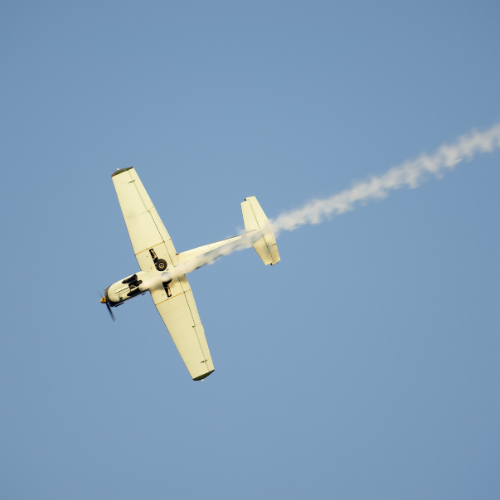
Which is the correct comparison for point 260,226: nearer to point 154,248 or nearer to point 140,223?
point 154,248

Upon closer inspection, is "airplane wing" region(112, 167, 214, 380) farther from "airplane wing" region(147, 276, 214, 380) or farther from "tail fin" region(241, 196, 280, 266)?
"tail fin" region(241, 196, 280, 266)

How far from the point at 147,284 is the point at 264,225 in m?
4.87

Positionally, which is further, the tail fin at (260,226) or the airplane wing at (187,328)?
the tail fin at (260,226)

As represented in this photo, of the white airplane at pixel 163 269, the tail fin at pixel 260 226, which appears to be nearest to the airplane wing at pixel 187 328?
the white airplane at pixel 163 269

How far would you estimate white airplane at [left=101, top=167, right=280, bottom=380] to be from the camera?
1944 cm

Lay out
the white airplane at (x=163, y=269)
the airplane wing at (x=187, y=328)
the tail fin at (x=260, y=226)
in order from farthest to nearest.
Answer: the tail fin at (x=260, y=226)
the airplane wing at (x=187, y=328)
the white airplane at (x=163, y=269)

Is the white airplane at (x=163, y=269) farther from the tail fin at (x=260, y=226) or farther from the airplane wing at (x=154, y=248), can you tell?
the tail fin at (x=260, y=226)

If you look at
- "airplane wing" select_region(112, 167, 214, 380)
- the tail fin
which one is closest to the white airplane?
"airplane wing" select_region(112, 167, 214, 380)

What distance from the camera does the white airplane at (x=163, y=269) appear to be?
1944cm

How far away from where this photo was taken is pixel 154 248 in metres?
19.5

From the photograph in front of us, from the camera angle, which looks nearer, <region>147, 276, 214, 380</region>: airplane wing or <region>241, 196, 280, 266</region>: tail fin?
<region>147, 276, 214, 380</region>: airplane wing

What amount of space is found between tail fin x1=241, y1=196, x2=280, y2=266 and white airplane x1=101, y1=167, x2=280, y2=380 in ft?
1.30

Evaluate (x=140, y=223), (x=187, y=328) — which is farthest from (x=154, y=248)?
(x=187, y=328)

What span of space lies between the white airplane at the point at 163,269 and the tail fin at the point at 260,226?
0.40 metres
